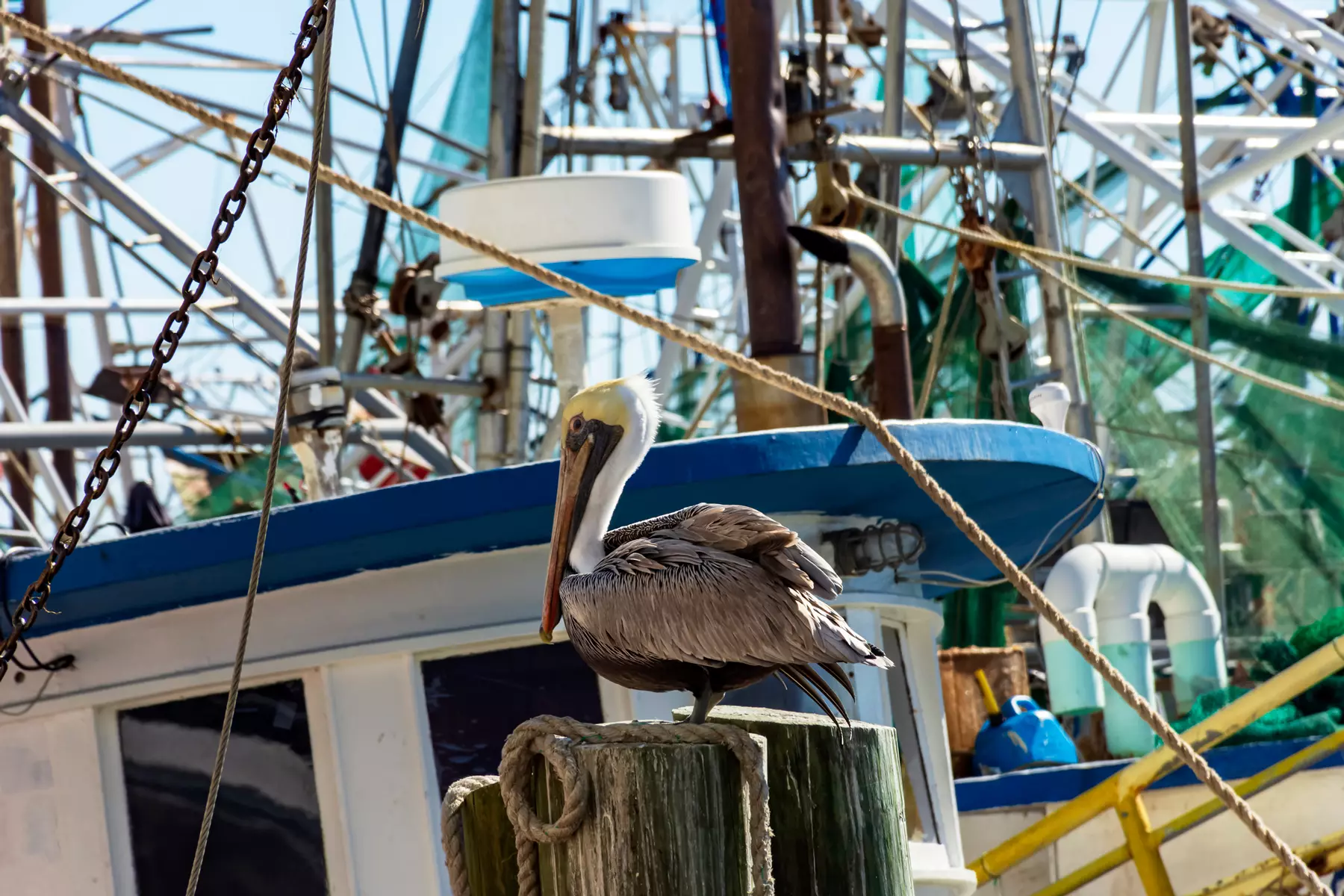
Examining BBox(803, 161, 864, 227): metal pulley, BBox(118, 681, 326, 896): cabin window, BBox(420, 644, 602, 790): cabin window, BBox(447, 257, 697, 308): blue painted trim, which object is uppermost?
BBox(803, 161, 864, 227): metal pulley

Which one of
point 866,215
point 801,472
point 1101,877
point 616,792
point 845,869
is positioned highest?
point 866,215

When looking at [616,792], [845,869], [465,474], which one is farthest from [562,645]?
[616,792]

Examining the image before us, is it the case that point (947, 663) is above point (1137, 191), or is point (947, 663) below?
below

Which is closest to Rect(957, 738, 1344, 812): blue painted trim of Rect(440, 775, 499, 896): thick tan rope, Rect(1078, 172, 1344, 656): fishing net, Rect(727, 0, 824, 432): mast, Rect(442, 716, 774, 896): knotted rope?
Rect(1078, 172, 1344, 656): fishing net

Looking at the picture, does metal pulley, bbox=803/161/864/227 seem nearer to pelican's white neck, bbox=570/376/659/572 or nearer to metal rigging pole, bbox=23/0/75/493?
pelican's white neck, bbox=570/376/659/572

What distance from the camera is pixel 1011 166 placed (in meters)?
9.61

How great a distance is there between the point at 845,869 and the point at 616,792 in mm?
676

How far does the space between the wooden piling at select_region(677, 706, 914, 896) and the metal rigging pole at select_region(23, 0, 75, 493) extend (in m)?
12.7

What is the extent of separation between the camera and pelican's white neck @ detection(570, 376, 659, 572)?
3.87 metres

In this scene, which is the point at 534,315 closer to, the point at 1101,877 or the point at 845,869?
the point at 1101,877

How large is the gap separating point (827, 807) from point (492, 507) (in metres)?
1.62

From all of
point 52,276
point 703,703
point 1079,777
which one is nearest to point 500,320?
point 1079,777

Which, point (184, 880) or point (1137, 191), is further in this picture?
point (1137, 191)

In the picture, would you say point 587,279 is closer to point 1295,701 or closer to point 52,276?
point 1295,701
